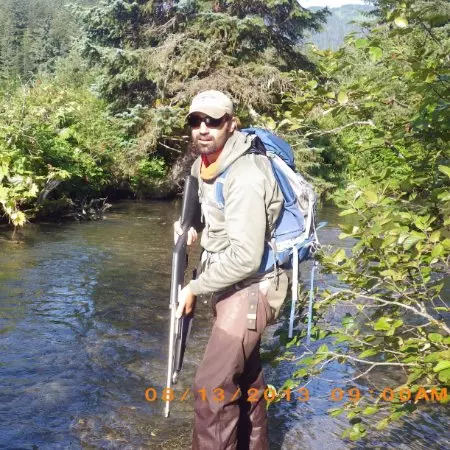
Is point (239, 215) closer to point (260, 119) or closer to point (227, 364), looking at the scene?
point (227, 364)

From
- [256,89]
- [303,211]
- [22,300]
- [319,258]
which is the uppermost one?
[256,89]

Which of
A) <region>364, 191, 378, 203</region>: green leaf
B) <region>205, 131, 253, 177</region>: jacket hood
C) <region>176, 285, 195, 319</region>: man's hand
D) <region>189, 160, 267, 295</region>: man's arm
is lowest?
<region>176, 285, 195, 319</region>: man's hand

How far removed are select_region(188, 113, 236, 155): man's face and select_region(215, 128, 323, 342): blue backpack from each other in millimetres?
182

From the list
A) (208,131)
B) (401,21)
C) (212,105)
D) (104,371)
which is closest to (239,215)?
(208,131)

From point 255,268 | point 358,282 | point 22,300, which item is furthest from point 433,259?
point 22,300

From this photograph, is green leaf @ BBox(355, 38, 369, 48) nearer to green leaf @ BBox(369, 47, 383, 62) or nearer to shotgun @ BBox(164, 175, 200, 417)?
green leaf @ BBox(369, 47, 383, 62)

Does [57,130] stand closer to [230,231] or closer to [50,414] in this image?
[50,414]

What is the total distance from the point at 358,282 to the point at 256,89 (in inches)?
670

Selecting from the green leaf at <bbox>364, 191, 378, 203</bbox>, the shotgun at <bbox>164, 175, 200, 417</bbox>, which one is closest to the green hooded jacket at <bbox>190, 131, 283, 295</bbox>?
the shotgun at <bbox>164, 175, 200, 417</bbox>

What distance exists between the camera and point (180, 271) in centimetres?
368

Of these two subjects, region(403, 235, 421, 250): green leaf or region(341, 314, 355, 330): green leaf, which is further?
region(341, 314, 355, 330): green leaf

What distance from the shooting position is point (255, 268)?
3152mm

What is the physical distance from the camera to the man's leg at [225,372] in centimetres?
338

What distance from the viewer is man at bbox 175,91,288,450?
3188 millimetres
